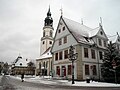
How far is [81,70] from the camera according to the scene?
27531mm

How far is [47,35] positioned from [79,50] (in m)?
46.5

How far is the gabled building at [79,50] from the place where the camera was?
28.3 m

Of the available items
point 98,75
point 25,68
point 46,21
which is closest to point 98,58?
point 98,75

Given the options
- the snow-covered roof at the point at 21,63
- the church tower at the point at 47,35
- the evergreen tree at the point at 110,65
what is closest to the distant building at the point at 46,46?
the church tower at the point at 47,35

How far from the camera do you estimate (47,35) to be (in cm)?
7312

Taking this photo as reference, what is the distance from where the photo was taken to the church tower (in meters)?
71.3

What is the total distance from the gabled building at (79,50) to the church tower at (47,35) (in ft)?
114

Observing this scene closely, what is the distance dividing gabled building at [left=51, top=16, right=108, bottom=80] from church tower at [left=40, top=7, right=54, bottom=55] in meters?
34.8

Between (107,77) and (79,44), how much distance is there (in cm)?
857

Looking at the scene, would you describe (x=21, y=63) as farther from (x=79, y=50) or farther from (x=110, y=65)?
(x=110, y=65)

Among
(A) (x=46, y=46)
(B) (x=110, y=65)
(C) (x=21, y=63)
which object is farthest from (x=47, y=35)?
(B) (x=110, y=65)

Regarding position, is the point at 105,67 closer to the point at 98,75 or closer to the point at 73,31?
the point at 98,75

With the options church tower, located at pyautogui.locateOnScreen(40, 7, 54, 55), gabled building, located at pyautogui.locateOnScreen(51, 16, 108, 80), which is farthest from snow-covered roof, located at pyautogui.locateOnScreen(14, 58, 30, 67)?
gabled building, located at pyautogui.locateOnScreen(51, 16, 108, 80)

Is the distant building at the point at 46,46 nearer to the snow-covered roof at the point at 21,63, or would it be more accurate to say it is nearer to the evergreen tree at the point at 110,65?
the snow-covered roof at the point at 21,63
